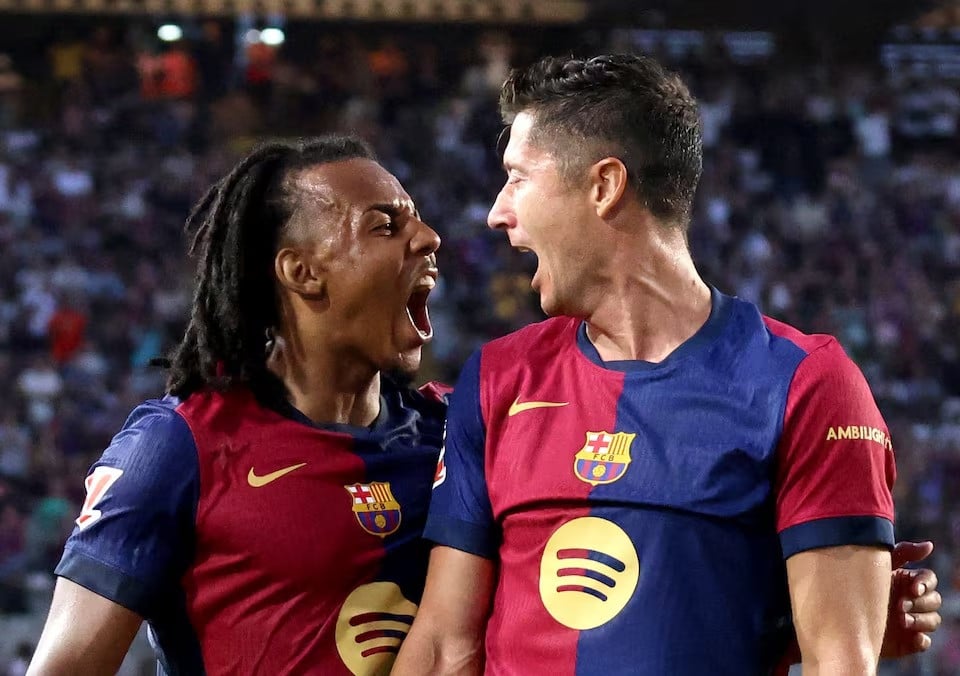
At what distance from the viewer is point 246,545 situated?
2654mm

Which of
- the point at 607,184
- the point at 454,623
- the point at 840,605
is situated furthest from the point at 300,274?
the point at 840,605

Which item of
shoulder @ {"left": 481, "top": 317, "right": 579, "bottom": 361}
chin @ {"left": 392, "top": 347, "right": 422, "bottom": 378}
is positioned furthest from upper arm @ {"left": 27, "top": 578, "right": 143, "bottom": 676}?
shoulder @ {"left": 481, "top": 317, "right": 579, "bottom": 361}

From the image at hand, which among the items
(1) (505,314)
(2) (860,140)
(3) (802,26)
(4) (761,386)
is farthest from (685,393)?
(3) (802,26)

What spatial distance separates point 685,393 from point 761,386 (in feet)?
0.45

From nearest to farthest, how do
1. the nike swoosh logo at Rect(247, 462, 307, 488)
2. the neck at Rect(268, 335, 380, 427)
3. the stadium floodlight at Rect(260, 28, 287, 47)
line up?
the nike swoosh logo at Rect(247, 462, 307, 488) → the neck at Rect(268, 335, 380, 427) → the stadium floodlight at Rect(260, 28, 287, 47)

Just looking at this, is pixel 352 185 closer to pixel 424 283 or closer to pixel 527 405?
pixel 424 283

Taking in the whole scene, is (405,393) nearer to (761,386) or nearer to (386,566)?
(386,566)

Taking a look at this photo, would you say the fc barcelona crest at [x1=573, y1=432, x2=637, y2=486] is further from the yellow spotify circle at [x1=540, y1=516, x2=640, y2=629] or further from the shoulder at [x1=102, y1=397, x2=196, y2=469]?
the shoulder at [x1=102, y1=397, x2=196, y2=469]

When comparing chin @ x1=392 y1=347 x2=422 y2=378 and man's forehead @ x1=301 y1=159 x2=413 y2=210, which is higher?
man's forehead @ x1=301 y1=159 x2=413 y2=210

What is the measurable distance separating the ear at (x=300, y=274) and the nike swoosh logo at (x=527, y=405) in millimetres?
620

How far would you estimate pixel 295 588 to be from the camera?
2.65 meters

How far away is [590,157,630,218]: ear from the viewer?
252cm

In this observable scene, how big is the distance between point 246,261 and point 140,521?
688 millimetres

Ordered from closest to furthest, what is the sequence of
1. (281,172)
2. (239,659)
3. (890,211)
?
(239,659)
(281,172)
(890,211)
